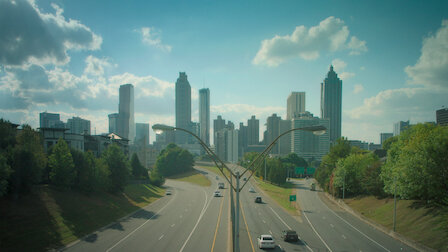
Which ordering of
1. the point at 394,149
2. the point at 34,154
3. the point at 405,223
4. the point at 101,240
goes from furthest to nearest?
the point at 394,149, the point at 34,154, the point at 405,223, the point at 101,240

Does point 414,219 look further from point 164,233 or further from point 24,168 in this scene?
point 24,168

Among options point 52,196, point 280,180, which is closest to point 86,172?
point 52,196

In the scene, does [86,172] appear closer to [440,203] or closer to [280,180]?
[440,203]

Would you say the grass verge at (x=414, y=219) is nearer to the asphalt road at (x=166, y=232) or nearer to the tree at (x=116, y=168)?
the asphalt road at (x=166, y=232)

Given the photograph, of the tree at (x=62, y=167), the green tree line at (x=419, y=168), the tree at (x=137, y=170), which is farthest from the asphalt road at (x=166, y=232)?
the tree at (x=137, y=170)

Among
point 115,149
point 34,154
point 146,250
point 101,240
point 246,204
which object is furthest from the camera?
point 115,149

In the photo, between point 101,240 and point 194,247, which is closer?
point 194,247

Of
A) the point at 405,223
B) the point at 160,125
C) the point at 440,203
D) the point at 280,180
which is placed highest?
the point at 160,125

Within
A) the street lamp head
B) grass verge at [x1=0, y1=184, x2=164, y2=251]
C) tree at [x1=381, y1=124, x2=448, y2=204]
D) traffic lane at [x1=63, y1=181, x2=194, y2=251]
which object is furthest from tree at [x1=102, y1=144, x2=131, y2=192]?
tree at [x1=381, y1=124, x2=448, y2=204]
